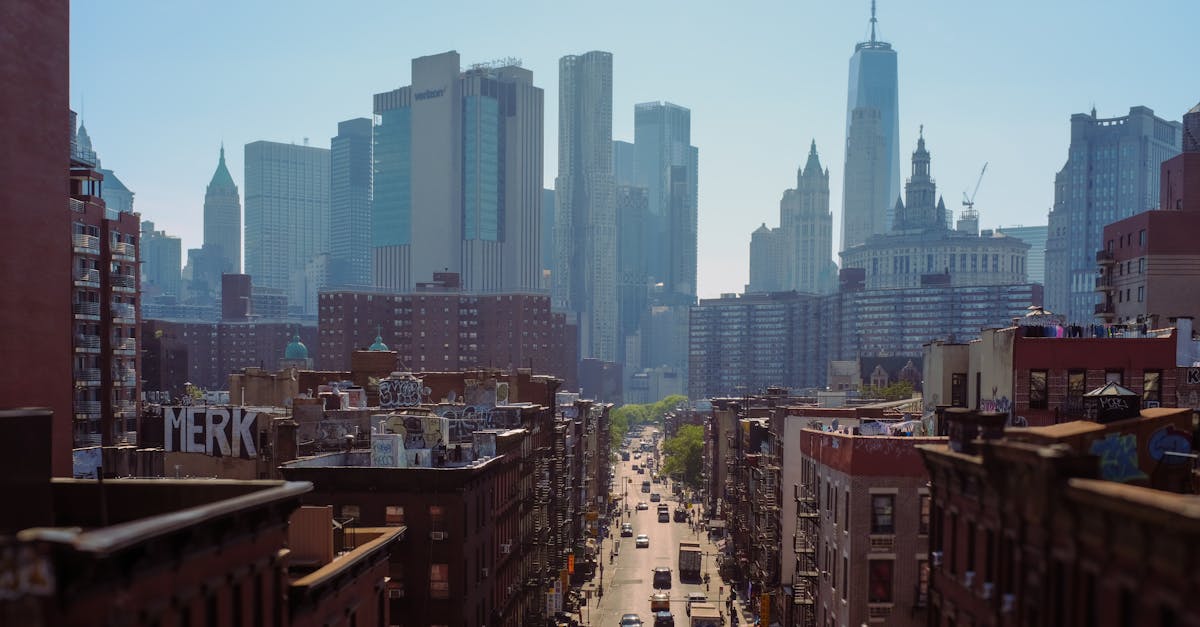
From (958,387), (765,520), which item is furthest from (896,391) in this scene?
(958,387)

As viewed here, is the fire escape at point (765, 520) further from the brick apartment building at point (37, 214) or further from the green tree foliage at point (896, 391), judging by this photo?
the green tree foliage at point (896, 391)

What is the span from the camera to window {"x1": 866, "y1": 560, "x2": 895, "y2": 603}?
49.7 metres

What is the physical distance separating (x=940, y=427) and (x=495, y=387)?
4206 centimetres

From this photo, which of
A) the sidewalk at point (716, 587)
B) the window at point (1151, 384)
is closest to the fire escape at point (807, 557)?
the window at point (1151, 384)

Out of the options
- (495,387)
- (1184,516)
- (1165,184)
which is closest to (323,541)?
(1184,516)

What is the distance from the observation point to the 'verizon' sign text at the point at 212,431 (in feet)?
204

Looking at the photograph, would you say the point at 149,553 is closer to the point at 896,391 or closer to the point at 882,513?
the point at 882,513

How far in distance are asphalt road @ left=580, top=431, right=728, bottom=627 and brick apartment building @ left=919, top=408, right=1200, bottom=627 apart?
75.1 metres

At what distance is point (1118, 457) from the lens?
2839 centimetres

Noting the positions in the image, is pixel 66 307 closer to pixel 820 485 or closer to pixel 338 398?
pixel 338 398

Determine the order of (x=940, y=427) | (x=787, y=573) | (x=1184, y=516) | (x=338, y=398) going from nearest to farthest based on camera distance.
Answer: (x=1184, y=516)
(x=940, y=427)
(x=338, y=398)
(x=787, y=573)

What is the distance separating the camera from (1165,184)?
11294 centimetres

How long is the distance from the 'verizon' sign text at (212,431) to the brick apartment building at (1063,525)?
42752mm

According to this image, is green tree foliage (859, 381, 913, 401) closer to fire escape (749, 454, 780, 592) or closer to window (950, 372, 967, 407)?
fire escape (749, 454, 780, 592)
